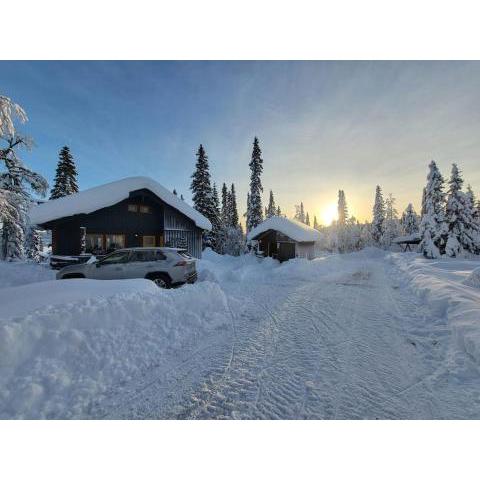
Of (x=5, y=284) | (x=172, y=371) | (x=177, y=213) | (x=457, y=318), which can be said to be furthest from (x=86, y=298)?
(x=177, y=213)

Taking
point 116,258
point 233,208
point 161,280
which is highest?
point 233,208

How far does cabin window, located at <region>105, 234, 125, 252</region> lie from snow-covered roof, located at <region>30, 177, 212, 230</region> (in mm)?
2263

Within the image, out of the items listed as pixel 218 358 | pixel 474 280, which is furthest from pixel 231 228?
pixel 218 358

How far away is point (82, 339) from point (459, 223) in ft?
135

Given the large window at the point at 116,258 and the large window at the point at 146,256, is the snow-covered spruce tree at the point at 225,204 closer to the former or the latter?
the large window at the point at 146,256

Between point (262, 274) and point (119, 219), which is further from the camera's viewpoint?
point (119, 219)

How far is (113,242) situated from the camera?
59.8 feet

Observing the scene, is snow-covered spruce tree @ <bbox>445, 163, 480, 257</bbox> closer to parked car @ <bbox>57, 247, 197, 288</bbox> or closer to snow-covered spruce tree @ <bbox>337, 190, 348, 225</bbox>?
parked car @ <bbox>57, 247, 197, 288</bbox>

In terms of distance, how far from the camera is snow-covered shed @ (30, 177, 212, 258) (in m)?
16.9

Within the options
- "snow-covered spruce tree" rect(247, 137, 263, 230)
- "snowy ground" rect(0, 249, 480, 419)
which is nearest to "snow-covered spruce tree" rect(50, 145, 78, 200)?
"snow-covered spruce tree" rect(247, 137, 263, 230)

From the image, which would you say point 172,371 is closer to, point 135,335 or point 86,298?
point 135,335

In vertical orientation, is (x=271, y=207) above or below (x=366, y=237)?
above

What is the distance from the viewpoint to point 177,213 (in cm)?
2052

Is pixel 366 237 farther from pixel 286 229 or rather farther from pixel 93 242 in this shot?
pixel 93 242
